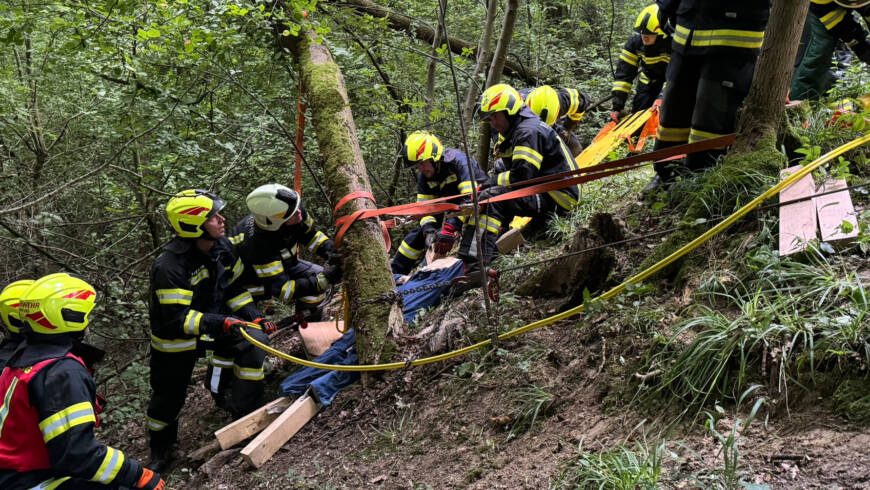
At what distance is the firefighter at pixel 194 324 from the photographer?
14.9 ft

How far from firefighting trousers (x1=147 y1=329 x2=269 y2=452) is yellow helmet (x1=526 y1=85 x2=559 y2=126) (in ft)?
11.8

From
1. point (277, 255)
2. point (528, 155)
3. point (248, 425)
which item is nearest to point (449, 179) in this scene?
point (528, 155)

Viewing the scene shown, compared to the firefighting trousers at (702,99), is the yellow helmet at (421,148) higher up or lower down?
lower down

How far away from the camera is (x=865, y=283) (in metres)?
2.26

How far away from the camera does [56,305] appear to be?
310cm

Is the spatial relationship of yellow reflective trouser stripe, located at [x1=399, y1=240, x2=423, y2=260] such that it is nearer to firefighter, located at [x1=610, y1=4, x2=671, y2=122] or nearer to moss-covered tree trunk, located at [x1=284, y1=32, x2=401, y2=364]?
moss-covered tree trunk, located at [x1=284, y1=32, x2=401, y2=364]

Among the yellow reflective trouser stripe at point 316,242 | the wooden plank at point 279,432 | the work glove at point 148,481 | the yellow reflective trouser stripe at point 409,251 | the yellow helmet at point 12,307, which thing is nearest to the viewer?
the yellow helmet at point 12,307

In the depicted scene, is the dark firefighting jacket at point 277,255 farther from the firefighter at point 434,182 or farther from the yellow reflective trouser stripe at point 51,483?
the yellow reflective trouser stripe at point 51,483

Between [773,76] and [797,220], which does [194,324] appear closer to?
[797,220]

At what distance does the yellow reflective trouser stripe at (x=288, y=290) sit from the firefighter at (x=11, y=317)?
2390 millimetres

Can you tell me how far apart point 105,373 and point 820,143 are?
23.7 ft

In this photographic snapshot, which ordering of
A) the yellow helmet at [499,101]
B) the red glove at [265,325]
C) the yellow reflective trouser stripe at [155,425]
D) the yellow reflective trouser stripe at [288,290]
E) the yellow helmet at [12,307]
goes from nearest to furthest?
the yellow helmet at [12,307]
the yellow reflective trouser stripe at [155,425]
the red glove at [265,325]
the yellow helmet at [499,101]
the yellow reflective trouser stripe at [288,290]

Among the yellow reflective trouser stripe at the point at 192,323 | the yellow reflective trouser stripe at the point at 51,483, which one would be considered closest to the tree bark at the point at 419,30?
the yellow reflective trouser stripe at the point at 192,323

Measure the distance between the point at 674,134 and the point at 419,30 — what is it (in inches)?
224
